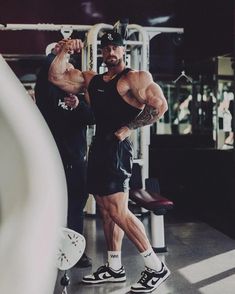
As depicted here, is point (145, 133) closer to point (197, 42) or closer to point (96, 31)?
point (96, 31)

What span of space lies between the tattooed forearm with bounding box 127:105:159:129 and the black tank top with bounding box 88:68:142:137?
5cm

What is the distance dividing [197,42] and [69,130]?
4.72m

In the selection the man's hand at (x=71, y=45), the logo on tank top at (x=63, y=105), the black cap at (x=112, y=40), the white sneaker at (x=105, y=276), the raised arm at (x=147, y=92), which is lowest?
the white sneaker at (x=105, y=276)

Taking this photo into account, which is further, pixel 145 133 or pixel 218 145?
pixel 218 145

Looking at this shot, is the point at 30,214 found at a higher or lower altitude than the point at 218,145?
higher

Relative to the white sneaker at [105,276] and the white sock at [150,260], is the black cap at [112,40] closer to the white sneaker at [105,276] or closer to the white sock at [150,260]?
the white sock at [150,260]

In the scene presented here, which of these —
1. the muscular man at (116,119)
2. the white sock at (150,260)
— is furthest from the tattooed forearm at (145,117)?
the white sock at (150,260)

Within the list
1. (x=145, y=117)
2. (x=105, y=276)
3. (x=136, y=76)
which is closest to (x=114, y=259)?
(x=105, y=276)

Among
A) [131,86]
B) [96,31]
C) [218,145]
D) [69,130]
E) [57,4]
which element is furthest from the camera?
[218,145]

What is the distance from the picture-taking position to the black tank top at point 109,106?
3031 mm

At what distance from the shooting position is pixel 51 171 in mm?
521

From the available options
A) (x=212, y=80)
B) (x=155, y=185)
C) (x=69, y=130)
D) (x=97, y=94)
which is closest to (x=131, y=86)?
(x=97, y=94)

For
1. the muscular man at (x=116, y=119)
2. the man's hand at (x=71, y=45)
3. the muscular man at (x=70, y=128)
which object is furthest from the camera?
the muscular man at (x=70, y=128)

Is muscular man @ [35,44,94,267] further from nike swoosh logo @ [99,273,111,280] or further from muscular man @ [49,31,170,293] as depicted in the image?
nike swoosh logo @ [99,273,111,280]
